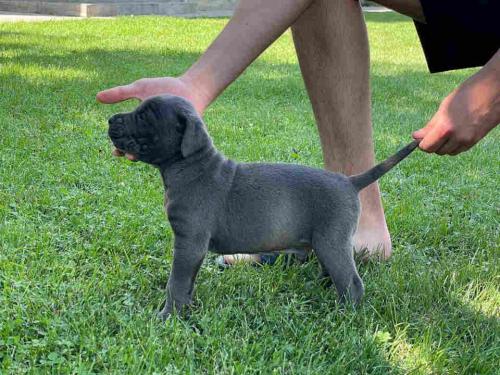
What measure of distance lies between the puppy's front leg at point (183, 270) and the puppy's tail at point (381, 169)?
1.88ft

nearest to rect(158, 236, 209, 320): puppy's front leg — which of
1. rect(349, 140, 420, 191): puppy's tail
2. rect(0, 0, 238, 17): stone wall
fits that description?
rect(349, 140, 420, 191): puppy's tail

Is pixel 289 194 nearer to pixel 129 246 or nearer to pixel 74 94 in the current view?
pixel 129 246

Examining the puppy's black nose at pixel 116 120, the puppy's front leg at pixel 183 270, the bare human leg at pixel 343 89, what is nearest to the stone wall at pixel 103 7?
the bare human leg at pixel 343 89

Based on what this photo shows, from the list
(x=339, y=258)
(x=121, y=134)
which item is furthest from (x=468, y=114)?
(x=121, y=134)

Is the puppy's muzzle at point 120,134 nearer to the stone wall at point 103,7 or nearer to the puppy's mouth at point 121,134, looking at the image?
the puppy's mouth at point 121,134

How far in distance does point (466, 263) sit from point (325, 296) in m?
0.72

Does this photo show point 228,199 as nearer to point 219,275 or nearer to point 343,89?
point 219,275

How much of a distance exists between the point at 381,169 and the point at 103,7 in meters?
14.2

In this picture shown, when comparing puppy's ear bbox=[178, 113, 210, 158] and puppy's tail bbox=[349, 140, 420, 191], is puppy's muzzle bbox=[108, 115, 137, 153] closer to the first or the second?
puppy's ear bbox=[178, 113, 210, 158]

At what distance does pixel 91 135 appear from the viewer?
4.62 m

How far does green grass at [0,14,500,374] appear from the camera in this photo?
80.9 inches

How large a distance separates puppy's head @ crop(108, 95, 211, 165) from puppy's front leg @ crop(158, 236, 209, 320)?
0.92ft

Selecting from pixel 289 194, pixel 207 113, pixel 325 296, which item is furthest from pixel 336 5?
pixel 207 113

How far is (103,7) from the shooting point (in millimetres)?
15500
